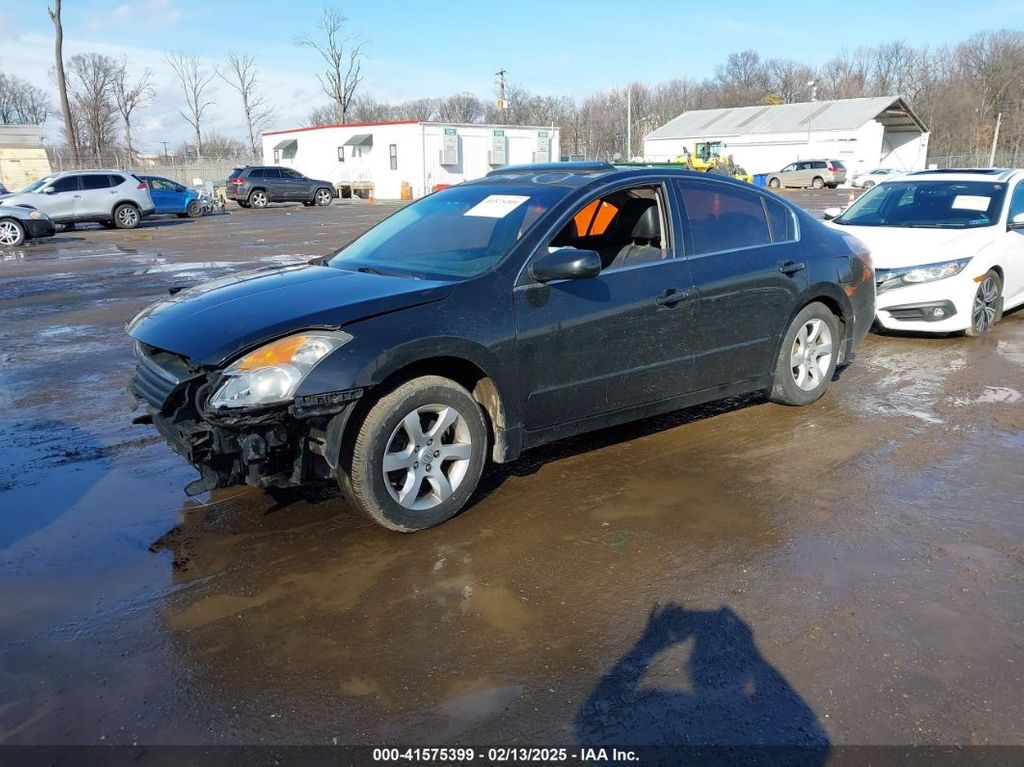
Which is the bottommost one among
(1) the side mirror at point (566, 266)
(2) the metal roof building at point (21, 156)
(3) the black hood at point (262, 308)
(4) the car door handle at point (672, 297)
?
(4) the car door handle at point (672, 297)

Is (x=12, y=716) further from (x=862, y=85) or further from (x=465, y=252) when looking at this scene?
(x=862, y=85)

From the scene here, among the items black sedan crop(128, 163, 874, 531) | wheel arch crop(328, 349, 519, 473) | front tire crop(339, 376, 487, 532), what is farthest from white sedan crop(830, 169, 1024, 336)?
front tire crop(339, 376, 487, 532)

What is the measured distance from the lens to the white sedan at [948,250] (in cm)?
800

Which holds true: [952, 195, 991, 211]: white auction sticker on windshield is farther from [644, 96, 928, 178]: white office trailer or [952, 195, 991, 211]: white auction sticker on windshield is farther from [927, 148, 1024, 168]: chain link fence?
[927, 148, 1024, 168]: chain link fence

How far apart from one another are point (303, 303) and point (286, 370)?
0.49m

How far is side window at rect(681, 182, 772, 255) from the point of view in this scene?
5094 millimetres

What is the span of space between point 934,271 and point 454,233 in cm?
562

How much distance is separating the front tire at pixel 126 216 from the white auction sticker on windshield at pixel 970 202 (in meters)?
23.4

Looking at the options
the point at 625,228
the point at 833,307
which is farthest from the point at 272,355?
the point at 833,307

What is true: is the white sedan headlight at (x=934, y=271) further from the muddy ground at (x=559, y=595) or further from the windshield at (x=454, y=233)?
the windshield at (x=454, y=233)

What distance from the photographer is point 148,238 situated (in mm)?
21547

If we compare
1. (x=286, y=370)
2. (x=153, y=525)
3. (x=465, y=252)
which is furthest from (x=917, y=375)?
(x=153, y=525)

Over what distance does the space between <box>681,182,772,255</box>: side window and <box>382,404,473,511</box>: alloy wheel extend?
207cm

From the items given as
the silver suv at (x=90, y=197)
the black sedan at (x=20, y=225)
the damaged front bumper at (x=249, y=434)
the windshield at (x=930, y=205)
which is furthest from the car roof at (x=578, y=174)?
the silver suv at (x=90, y=197)
